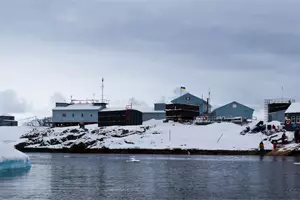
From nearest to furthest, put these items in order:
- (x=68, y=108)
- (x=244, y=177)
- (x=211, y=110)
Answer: (x=244, y=177) < (x=68, y=108) < (x=211, y=110)

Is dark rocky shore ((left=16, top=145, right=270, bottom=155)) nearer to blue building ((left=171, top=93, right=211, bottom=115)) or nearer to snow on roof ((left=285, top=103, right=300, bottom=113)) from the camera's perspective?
snow on roof ((left=285, top=103, right=300, bottom=113))

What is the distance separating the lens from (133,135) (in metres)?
123

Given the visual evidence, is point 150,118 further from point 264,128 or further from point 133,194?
point 133,194

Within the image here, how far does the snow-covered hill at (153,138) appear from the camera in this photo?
371ft

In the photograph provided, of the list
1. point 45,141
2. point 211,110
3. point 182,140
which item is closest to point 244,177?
point 182,140

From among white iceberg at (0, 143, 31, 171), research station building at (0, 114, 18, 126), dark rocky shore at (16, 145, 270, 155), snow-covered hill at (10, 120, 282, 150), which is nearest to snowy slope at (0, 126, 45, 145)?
snow-covered hill at (10, 120, 282, 150)

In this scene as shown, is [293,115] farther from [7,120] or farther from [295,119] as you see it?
[7,120]

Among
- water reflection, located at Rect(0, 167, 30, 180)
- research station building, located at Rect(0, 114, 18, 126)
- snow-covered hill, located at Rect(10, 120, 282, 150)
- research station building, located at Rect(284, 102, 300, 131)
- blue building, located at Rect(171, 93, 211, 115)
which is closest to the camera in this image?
water reflection, located at Rect(0, 167, 30, 180)

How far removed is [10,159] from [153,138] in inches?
2868

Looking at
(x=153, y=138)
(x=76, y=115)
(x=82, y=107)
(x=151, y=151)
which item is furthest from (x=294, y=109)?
(x=76, y=115)

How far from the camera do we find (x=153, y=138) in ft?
391

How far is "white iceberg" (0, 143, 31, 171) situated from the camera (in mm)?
46594

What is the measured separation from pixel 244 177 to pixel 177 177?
5291 millimetres

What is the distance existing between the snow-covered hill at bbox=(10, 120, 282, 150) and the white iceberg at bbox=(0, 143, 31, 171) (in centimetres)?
6461
